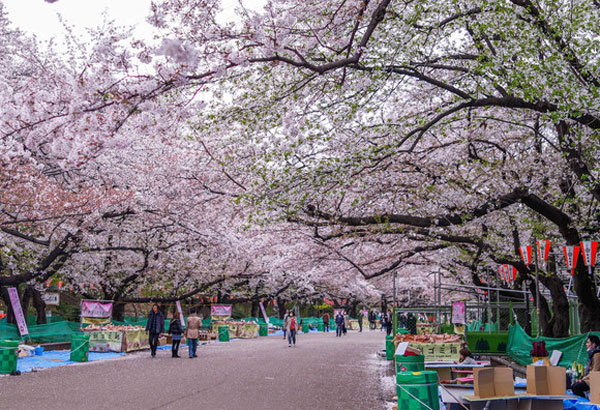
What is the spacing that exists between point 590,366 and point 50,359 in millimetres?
15907

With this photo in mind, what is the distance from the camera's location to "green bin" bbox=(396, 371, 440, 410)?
25.5ft

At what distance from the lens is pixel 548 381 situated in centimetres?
763

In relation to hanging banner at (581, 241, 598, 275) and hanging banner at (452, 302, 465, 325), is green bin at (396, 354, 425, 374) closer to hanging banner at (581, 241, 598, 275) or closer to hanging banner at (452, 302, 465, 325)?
hanging banner at (581, 241, 598, 275)

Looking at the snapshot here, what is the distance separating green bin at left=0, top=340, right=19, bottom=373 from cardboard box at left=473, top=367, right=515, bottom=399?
39.8 feet

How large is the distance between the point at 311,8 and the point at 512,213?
10.3 m

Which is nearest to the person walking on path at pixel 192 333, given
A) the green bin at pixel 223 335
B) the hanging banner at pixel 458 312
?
the hanging banner at pixel 458 312

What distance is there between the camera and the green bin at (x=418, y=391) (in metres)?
7.76

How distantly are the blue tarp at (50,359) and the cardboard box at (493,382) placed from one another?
1310 centimetres

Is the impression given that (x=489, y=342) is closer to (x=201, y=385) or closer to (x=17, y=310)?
(x=201, y=385)

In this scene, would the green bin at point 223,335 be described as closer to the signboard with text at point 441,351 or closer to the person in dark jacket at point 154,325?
the person in dark jacket at point 154,325

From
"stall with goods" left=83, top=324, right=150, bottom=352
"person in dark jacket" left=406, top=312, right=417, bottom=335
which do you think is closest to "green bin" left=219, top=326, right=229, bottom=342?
"stall with goods" left=83, top=324, right=150, bottom=352

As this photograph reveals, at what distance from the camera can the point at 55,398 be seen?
36.6ft

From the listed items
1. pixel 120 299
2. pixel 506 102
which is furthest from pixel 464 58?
pixel 120 299

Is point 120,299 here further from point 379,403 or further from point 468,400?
point 468,400
